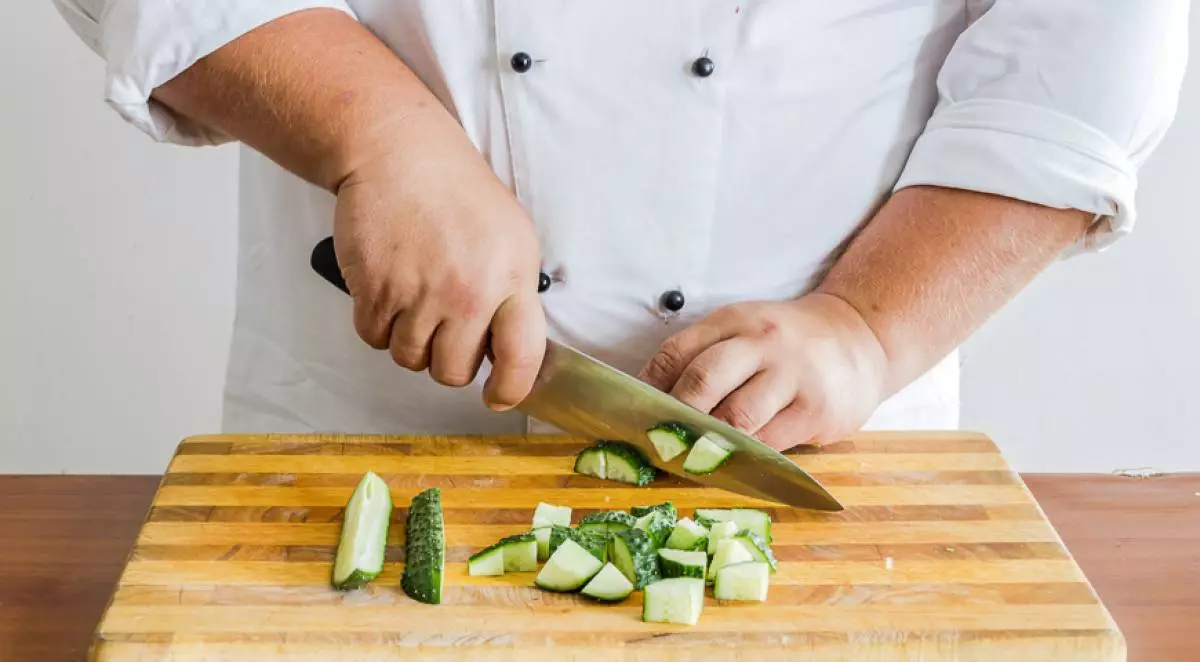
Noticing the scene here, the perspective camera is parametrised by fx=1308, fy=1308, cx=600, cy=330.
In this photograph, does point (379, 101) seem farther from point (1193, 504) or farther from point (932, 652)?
point (1193, 504)

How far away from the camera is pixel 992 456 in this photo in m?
1.65

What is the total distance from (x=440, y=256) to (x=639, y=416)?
31cm

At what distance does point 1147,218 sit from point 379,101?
83.5 inches

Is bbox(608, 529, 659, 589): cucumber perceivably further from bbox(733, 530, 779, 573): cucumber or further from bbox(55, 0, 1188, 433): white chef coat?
bbox(55, 0, 1188, 433): white chef coat

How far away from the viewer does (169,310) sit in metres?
2.95

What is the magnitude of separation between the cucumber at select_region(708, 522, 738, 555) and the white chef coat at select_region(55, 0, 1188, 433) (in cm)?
35

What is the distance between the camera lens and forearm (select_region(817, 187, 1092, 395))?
1594 mm

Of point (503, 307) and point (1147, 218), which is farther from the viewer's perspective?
point (1147, 218)

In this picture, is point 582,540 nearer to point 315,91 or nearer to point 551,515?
point 551,515

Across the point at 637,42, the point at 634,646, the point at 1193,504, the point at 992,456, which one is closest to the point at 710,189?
the point at 637,42

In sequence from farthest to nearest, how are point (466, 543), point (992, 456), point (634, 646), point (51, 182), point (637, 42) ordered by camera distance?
point (51, 182), point (992, 456), point (637, 42), point (466, 543), point (634, 646)

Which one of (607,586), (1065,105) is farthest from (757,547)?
(1065,105)

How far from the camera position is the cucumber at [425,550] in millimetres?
1285

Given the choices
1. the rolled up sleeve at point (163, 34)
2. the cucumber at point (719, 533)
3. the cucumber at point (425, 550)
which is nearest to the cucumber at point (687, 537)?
the cucumber at point (719, 533)
